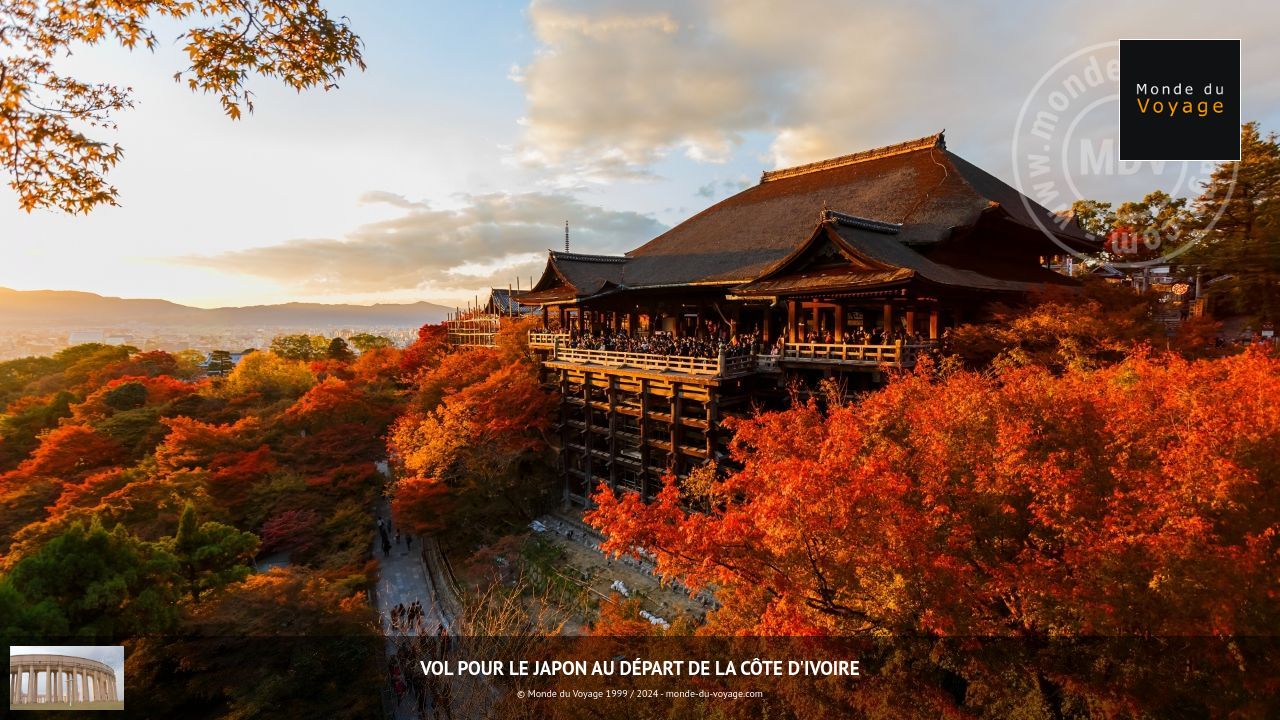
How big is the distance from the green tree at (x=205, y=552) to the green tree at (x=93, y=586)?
1596mm

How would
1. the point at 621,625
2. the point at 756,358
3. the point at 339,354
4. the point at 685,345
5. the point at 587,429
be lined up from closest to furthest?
the point at 621,625 → the point at 756,358 → the point at 685,345 → the point at 587,429 → the point at 339,354

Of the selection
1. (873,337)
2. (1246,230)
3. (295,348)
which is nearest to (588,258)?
(873,337)

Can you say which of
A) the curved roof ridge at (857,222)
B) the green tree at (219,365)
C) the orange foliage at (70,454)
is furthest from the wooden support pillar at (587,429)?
the green tree at (219,365)

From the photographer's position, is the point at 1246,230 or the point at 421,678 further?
the point at 1246,230

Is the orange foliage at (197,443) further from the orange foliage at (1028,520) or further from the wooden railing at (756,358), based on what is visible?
the orange foliage at (1028,520)

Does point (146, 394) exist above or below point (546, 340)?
below

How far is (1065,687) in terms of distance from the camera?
25.7 ft

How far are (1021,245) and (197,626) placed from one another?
30747mm

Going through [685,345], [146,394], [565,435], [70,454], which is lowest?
[70,454]

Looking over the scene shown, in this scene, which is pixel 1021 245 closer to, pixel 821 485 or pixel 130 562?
pixel 821 485

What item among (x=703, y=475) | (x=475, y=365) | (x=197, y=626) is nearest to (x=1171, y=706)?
(x=703, y=475)

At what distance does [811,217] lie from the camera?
24.8 m

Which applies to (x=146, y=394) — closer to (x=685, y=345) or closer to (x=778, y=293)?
(x=685, y=345)

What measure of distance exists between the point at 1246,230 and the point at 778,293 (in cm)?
2604
